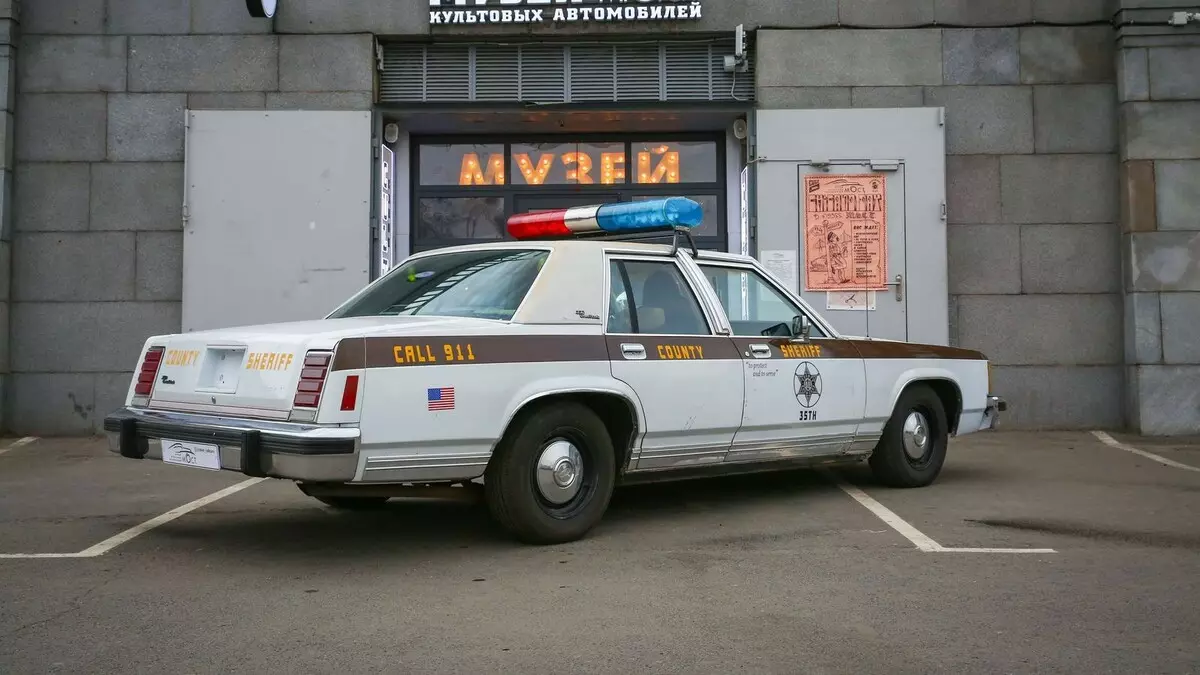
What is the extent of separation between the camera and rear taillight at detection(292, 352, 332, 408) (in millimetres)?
4496

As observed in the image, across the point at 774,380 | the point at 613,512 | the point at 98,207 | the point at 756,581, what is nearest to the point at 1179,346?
the point at 774,380

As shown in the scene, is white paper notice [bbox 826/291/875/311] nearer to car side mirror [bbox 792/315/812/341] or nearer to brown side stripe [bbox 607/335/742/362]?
car side mirror [bbox 792/315/812/341]

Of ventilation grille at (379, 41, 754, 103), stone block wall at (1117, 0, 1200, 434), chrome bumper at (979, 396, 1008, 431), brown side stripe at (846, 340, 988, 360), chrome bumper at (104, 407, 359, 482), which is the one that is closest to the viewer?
chrome bumper at (104, 407, 359, 482)

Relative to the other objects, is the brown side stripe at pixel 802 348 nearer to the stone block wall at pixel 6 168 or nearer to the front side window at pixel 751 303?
A: the front side window at pixel 751 303

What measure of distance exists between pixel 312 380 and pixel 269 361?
0.33 m

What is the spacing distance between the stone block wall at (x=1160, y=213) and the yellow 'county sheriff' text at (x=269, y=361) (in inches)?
370

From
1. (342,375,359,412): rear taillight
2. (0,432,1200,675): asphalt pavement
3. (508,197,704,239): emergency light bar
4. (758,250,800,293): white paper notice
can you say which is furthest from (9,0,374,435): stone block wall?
(342,375,359,412): rear taillight

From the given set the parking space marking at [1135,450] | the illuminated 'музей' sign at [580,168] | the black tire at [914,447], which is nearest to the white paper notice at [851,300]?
the illuminated 'музей' sign at [580,168]

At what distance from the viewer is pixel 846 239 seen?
11.2 meters

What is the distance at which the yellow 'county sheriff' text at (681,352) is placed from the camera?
5.75 metres

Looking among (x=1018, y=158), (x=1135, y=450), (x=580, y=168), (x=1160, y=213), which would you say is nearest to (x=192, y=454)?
(x=580, y=168)

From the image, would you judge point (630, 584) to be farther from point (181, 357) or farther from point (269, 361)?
point (181, 357)

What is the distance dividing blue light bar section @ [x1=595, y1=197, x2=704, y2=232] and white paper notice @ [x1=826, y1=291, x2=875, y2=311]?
5.18m

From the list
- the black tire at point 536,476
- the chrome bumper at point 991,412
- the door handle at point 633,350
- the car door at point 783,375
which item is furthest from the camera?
the chrome bumper at point 991,412
